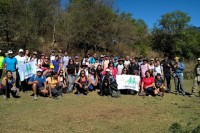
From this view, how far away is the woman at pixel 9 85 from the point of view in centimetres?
1358

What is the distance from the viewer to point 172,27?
9244 cm

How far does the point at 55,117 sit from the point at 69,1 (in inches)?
1807

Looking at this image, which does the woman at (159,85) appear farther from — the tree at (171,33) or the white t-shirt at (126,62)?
the tree at (171,33)

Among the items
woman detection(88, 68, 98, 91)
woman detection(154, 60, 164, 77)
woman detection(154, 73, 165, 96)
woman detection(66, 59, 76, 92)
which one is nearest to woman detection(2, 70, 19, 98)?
woman detection(66, 59, 76, 92)

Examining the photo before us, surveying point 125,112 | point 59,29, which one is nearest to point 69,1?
point 59,29

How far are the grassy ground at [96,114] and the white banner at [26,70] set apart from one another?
0.87 metres

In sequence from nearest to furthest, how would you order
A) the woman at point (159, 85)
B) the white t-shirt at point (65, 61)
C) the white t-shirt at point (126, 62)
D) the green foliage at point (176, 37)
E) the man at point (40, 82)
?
the man at point (40, 82) → the woman at point (159, 85) → the white t-shirt at point (65, 61) → the white t-shirt at point (126, 62) → the green foliage at point (176, 37)

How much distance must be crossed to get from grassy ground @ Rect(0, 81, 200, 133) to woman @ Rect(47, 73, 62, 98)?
18.7 inches

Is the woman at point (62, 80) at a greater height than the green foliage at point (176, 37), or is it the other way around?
the green foliage at point (176, 37)

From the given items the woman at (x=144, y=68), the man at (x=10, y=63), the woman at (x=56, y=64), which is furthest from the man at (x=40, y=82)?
the woman at (x=144, y=68)

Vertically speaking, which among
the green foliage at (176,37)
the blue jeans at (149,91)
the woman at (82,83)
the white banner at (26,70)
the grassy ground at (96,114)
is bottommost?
the grassy ground at (96,114)

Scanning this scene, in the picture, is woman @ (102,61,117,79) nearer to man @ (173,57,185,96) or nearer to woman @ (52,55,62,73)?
woman @ (52,55,62,73)

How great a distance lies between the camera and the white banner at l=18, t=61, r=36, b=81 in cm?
1494

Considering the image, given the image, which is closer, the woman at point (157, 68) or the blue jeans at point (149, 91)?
the blue jeans at point (149, 91)
